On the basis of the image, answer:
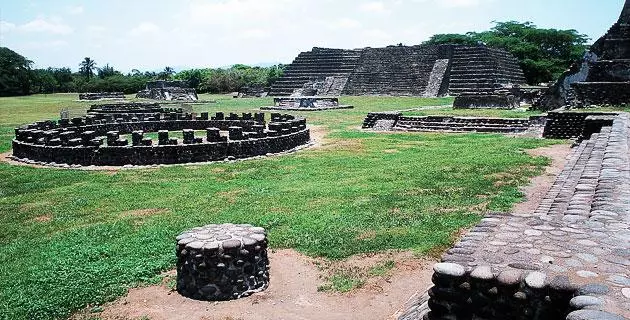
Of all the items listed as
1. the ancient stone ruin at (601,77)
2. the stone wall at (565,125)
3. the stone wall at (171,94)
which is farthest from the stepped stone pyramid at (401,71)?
the stone wall at (565,125)

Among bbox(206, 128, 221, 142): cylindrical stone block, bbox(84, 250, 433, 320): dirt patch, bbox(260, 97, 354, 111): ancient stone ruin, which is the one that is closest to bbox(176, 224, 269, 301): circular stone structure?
bbox(84, 250, 433, 320): dirt patch

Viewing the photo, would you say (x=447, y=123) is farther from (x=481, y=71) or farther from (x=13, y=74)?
(x=13, y=74)

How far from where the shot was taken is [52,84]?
78312 millimetres

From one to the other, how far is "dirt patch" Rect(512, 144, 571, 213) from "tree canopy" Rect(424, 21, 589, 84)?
120 ft

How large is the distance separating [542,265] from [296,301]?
291cm

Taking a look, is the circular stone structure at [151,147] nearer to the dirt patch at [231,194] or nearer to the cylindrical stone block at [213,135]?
the cylindrical stone block at [213,135]

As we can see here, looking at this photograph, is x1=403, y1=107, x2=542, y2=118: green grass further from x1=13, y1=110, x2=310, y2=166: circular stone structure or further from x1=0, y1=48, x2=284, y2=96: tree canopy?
x1=0, y1=48, x2=284, y2=96: tree canopy

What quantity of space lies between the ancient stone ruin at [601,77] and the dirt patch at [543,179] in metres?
6.26

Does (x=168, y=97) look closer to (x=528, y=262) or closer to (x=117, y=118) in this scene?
(x=117, y=118)

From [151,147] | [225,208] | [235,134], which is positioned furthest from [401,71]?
[225,208]

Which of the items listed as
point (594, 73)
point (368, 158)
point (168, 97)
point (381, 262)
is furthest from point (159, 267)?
point (168, 97)

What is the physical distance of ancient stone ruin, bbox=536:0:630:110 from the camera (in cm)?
2206

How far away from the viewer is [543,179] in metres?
11.8

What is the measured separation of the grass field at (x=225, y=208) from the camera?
22.4ft
